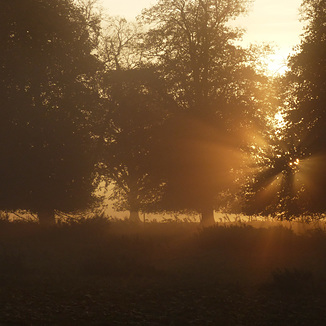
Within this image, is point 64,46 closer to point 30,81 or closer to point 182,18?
point 30,81

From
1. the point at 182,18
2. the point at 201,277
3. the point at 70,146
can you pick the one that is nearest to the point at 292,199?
the point at 201,277

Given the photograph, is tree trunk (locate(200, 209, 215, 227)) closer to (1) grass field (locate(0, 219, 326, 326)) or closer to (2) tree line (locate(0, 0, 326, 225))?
(2) tree line (locate(0, 0, 326, 225))

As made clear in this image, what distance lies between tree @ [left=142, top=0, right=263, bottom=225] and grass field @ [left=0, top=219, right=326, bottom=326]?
5.83 m

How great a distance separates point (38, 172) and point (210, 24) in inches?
511

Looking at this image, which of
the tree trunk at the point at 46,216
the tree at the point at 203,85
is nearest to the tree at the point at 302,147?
the tree at the point at 203,85

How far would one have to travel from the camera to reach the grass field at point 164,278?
13.8 meters

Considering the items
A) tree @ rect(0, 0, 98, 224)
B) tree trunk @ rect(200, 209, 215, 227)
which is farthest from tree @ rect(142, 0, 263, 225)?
tree @ rect(0, 0, 98, 224)

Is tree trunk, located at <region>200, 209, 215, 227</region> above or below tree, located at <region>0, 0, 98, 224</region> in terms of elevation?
below

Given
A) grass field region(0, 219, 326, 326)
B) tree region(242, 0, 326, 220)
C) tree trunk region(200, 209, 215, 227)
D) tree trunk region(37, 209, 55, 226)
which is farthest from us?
tree trunk region(200, 209, 215, 227)

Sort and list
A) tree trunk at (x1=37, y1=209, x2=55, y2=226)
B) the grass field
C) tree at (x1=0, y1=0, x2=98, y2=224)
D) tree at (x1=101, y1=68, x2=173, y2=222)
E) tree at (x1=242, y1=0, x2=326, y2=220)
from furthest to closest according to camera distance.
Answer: tree at (x1=101, y1=68, x2=173, y2=222) → tree trunk at (x1=37, y1=209, x2=55, y2=226) → tree at (x1=0, y1=0, x2=98, y2=224) → tree at (x1=242, y1=0, x2=326, y2=220) → the grass field

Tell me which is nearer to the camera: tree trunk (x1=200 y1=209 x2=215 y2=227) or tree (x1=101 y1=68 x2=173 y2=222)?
tree (x1=101 y1=68 x2=173 y2=222)

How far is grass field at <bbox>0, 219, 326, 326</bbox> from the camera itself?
543 inches

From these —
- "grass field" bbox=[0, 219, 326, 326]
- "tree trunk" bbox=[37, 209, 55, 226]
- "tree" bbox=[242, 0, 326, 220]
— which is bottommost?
"grass field" bbox=[0, 219, 326, 326]

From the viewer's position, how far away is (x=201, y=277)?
60.1 feet
